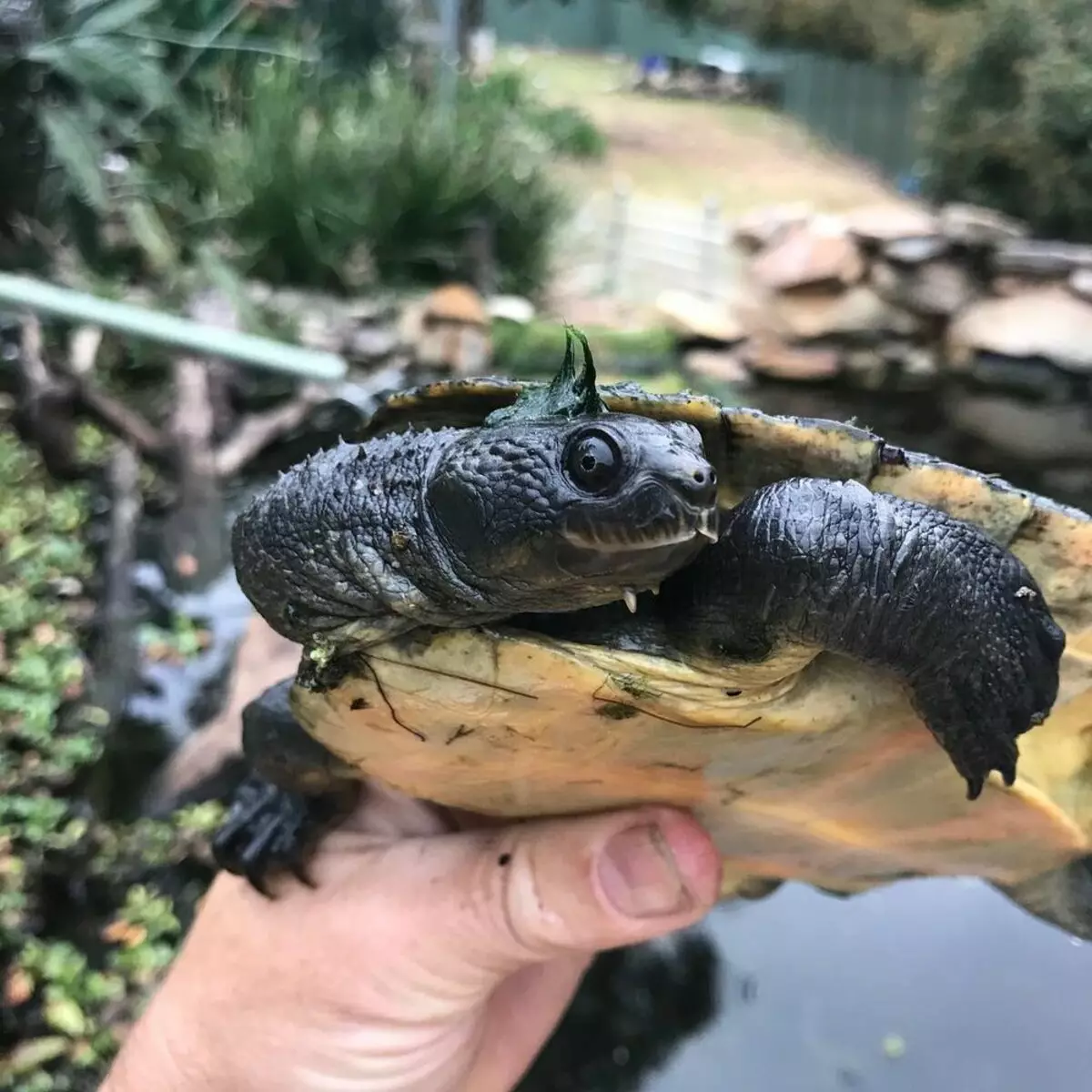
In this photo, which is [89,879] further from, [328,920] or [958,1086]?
[958,1086]

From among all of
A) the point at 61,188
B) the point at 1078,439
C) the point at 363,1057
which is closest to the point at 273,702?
the point at 363,1057

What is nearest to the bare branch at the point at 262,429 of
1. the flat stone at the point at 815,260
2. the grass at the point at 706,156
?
the flat stone at the point at 815,260

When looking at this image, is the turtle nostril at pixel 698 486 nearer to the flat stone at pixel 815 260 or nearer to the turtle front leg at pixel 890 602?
the turtle front leg at pixel 890 602

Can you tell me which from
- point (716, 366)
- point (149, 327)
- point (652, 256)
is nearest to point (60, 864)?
point (149, 327)

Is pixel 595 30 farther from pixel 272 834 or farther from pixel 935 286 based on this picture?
pixel 272 834

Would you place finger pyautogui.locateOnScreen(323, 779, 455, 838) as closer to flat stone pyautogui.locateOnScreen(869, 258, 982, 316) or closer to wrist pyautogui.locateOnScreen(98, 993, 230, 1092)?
wrist pyautogui.locateOnScreen(98, 993, 230, 1092)

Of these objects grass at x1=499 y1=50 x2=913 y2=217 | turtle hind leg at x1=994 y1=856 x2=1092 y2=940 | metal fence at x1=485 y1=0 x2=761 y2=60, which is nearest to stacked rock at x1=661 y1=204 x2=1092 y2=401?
grass at x1=499 y1=50 x2=913 y2=217
